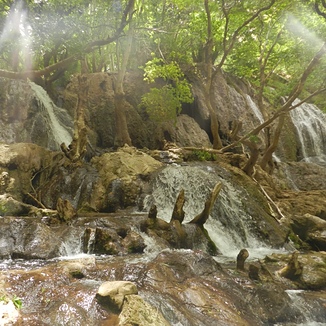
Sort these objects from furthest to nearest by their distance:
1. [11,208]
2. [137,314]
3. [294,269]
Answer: [11,208] → [294,269] → [137,314]

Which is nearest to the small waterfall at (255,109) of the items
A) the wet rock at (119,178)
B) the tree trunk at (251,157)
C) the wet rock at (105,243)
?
the tree trunk at (251,157)

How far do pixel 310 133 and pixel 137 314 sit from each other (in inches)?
931

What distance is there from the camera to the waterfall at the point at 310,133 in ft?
75.6

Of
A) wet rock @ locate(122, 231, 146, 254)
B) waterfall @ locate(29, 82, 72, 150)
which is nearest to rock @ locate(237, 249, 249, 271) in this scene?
wet rock @ locate(122, 231, 146, 254)

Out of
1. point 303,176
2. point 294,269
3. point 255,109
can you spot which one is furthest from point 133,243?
point 255,109

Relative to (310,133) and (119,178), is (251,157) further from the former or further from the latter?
(310,133)

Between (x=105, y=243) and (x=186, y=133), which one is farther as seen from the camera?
(x=186, y=133)

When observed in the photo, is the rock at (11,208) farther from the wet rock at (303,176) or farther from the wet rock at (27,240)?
the wet rock at (303,176)

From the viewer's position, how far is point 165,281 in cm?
521

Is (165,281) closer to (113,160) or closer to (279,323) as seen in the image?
(279,323)

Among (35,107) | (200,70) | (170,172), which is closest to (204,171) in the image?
(170,172)

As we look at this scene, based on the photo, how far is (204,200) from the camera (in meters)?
11.3

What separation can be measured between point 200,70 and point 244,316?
19579 mm

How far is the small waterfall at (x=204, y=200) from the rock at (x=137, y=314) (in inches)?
211
